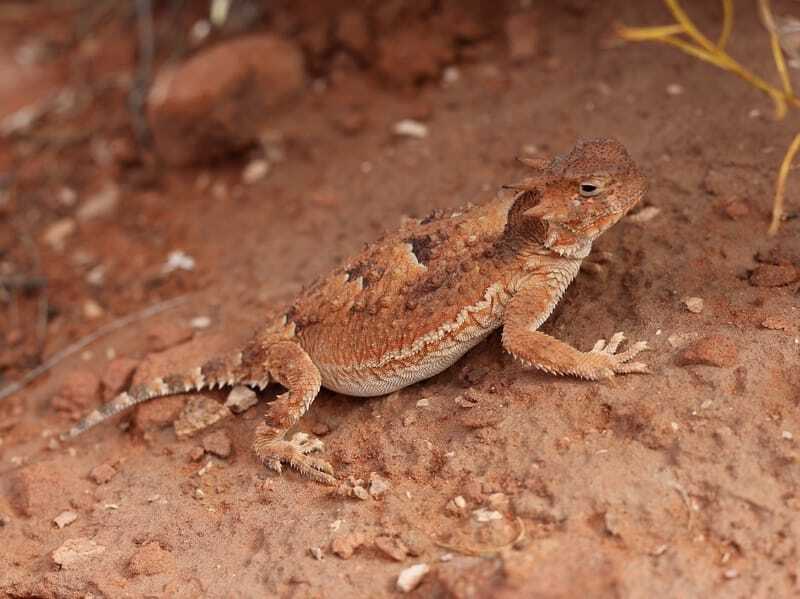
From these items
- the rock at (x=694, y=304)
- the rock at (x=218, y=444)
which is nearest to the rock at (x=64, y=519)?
the rock at (x=218, y=444)

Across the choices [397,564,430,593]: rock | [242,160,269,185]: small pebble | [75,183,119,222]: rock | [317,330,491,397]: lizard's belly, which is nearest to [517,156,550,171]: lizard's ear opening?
[317,330,491,397]: lizard's belly

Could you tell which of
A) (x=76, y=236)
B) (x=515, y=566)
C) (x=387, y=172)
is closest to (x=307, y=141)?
(x=387, y=172)

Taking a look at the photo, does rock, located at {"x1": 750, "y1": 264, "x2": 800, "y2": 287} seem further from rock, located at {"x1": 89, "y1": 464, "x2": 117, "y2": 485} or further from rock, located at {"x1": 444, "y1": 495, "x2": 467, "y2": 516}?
rock, located at {"x1": 89, "y1": 464, "x2": 117, "y2": 485}

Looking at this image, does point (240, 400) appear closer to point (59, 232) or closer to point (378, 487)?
point (378, 487)

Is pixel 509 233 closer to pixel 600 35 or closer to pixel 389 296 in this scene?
pixel 389 296

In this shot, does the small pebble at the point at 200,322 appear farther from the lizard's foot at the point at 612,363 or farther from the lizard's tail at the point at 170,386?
the lizard's foot at the point at 612,363

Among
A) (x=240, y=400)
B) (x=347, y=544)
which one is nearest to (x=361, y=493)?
(x=347, y=544)
